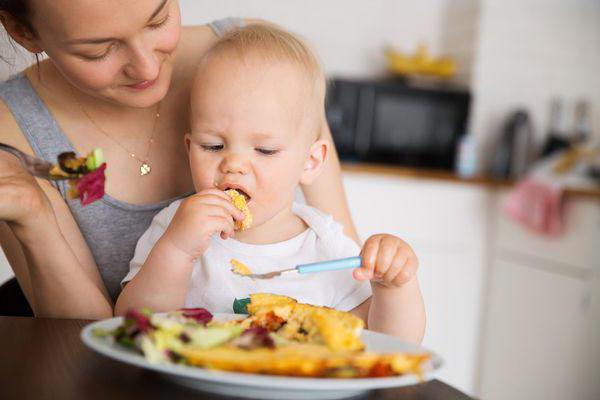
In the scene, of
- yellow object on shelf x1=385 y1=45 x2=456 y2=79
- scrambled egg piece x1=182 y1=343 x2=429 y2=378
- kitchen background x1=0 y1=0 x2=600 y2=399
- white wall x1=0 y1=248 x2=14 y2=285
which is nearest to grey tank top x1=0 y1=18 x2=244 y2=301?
scrambled egg piece x1=182 y1=343 x2=429 y2=378

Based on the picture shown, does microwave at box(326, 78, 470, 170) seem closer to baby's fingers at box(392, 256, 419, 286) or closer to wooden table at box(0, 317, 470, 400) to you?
baby's fingers at box(392, 256, 419, 286)

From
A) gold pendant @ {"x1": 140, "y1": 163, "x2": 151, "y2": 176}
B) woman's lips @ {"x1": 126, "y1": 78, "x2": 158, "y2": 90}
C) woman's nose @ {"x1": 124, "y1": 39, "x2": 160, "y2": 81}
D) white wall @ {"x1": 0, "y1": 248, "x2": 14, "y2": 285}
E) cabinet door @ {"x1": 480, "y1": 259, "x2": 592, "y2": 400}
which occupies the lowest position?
cabinet door @ {"x1": 480, "y1": 259, "x2": 592, "y2": 400}

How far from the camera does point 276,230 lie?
4.11 ft

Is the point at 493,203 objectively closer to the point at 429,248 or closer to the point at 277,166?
the point at 429,248

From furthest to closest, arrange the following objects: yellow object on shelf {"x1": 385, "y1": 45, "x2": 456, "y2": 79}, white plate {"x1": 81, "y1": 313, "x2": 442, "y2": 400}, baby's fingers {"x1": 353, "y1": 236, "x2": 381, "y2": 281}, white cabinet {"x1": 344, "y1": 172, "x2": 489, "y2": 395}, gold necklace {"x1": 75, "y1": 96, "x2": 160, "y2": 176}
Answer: yellow object on shelf {"x1": 385, "y1": 45, "x2": 456, "y2": 79}, white cabinet {"x1": 344, "y1": 172, "x2": 489, "y2": 395}, gold necklace {"x1": 75, "y1": 96, "x2": 160, "y2": 176}, baby's fingers {"x1": 353, "y1": 236, "x2": 381, "y2": 281}, white plate {"x1": 81, "y1": 313, "x2": 442, "y2": 400}

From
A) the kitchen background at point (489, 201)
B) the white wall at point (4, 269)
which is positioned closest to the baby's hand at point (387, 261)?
the kitchen background at point (489, 201)

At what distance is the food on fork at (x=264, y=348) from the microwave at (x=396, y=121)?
2.76 meters

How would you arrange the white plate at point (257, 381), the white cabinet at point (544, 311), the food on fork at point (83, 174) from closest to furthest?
the white plate at point (257, 381), the food on fork at point (83, 174), the white cabinet at point (544, 311)

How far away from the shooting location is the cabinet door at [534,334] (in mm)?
2861

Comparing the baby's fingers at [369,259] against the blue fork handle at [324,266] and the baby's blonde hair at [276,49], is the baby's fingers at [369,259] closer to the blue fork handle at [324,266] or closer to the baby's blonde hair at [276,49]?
the blue fork handle at [324,266]

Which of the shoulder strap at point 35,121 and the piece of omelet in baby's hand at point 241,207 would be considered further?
the shoulder strap at point 35,121

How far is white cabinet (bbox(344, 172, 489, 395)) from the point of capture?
3266mm

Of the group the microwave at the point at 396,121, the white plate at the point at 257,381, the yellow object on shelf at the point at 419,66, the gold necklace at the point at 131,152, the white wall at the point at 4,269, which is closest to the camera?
the white plate at the point at 257,381

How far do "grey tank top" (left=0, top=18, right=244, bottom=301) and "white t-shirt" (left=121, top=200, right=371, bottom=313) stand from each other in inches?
3.4
